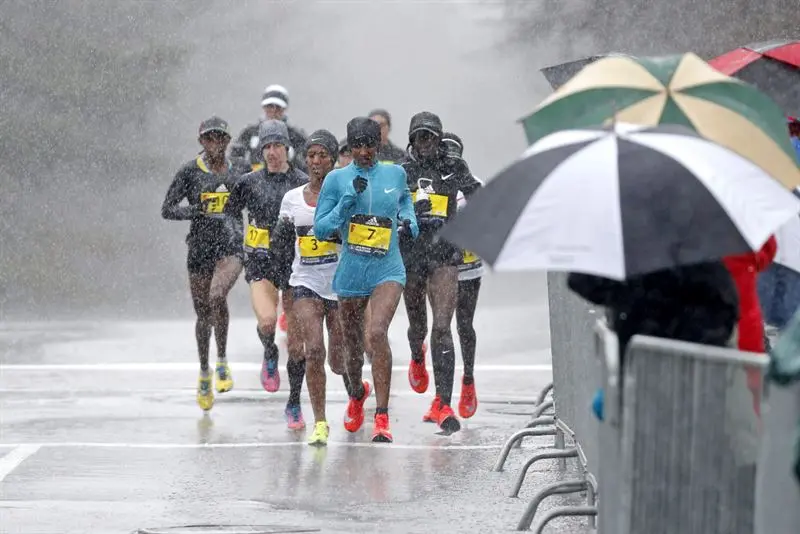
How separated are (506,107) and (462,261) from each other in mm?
14504

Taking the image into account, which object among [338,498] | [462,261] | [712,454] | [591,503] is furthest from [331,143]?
[712,454]

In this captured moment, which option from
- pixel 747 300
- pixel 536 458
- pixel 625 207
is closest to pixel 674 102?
pixel 747 300

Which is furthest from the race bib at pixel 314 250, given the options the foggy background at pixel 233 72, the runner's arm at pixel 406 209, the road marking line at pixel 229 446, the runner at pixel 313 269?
the foggy background at pixel 233 72

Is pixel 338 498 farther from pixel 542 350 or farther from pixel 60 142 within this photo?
pixel 60 142

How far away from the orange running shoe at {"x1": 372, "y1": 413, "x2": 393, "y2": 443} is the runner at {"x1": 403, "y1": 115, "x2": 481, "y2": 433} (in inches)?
20.2

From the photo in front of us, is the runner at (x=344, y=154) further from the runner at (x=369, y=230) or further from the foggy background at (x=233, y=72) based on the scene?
the foggy background at (x=233, y=72)

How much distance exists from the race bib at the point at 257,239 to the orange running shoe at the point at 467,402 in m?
1.70

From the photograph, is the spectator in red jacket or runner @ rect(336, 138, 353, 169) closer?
the spectator in red jacket

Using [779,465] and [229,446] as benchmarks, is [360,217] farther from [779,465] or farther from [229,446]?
[779,465]

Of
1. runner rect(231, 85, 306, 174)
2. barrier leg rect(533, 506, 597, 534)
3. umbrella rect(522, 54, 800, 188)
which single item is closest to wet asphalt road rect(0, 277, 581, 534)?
barrier leg rect(533, 506, 597, 534)

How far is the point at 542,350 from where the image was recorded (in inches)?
613

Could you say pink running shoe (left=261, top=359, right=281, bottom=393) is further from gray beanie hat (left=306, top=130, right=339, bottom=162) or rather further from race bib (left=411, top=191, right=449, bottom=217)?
gray beanie hat (left=306, top=130, right=339, bottom=162)

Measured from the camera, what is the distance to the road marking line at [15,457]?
10133 mm

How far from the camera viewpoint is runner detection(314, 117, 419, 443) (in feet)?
36.1
